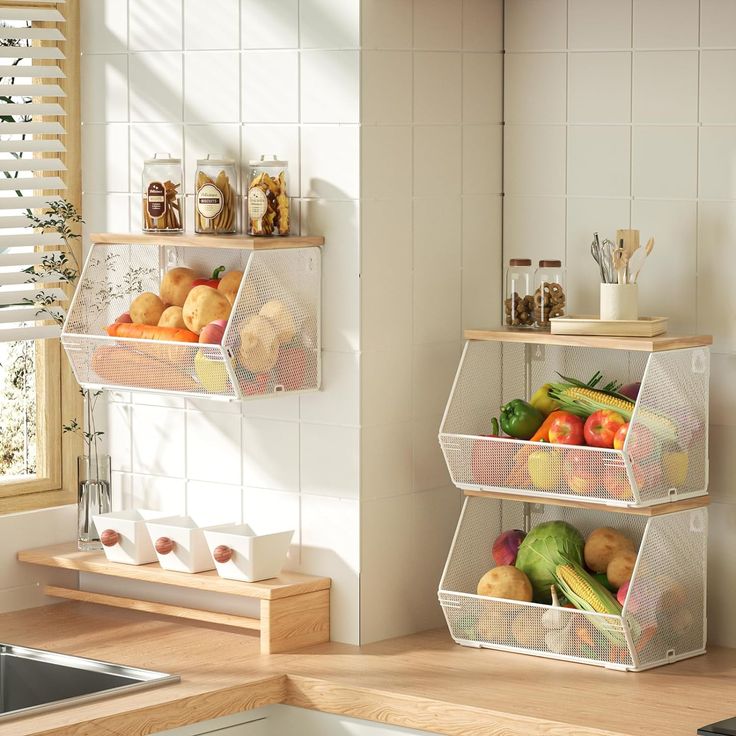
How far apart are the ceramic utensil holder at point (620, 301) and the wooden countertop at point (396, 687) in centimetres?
61

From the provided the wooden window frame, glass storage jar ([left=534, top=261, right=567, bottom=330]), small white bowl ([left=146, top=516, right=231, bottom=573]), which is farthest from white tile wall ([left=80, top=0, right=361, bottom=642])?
glass storage jar ([left=534, top=261, right=567, bottom=330])

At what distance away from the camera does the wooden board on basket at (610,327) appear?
2637 mm

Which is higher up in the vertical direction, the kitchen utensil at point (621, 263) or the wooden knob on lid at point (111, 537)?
the kitchen utensil at point (621, 263)

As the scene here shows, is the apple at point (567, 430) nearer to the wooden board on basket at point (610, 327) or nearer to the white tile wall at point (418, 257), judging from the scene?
the wooden board on basket at point (610, 327)

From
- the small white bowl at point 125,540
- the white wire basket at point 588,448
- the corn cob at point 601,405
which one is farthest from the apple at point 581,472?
the small white bowl at point 125,540

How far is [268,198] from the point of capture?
273 centimetres

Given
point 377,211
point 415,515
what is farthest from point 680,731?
point 377,211

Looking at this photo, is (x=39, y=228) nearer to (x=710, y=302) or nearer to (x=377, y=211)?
(x=377, y=211)

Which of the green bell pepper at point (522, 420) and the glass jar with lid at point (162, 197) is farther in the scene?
the glass jar with lid at point (162, 197)

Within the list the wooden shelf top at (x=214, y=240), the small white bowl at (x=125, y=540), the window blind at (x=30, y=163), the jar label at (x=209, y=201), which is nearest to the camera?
the wooden shelf top at (x=214, y=240)

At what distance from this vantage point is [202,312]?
2.69 metres

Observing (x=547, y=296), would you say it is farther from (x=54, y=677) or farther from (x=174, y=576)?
(x=54, y=677)

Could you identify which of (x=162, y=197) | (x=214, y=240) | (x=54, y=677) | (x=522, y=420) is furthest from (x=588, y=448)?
(x=54, y=677)

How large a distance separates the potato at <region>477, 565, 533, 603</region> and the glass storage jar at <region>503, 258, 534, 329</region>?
451mm
